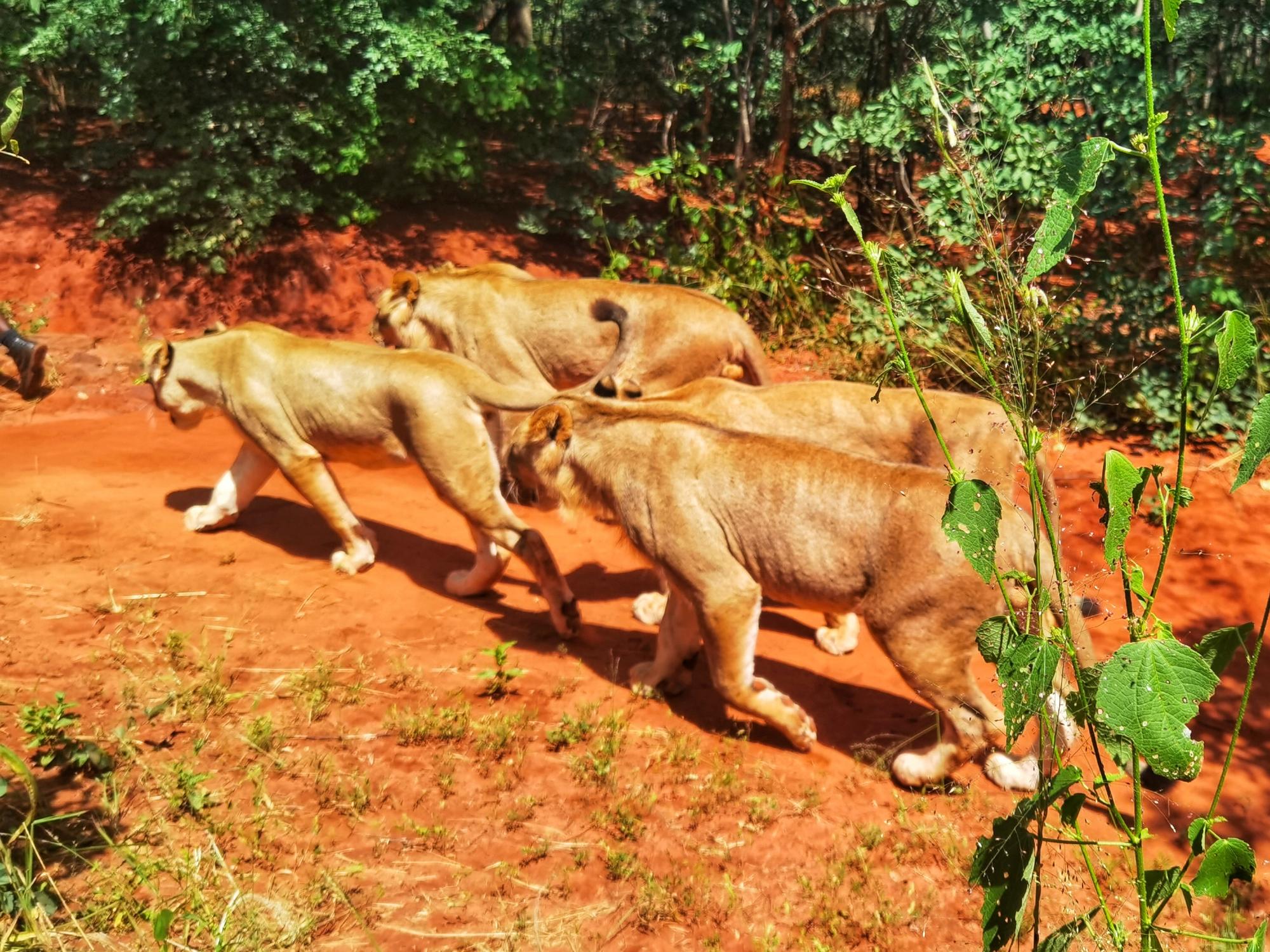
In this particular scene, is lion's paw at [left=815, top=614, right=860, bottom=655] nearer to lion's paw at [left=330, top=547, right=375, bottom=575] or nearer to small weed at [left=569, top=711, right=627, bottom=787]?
small weed at [left=569, top=711, right=627, bottom=787]

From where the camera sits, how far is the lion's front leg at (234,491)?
8.08 metres

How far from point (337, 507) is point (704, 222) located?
Answer: 656 centimetres

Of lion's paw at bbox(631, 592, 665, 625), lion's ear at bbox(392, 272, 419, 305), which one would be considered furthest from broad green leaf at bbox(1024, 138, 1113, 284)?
lion's ear at bbox(392, 272, 419, 305)

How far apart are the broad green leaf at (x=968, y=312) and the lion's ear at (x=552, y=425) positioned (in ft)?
11.7

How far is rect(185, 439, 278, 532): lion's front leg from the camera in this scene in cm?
808

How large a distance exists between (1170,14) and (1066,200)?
0.46m

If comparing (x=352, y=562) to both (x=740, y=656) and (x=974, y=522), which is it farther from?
(x=974, y=522)

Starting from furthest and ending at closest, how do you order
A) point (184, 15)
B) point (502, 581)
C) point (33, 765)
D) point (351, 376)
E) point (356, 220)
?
point (356, 220)
point (184, 15)
point (502, 581)
point (351, 376)
point (33, 765)

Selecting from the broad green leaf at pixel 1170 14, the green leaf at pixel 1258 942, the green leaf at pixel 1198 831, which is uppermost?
the broad green leaf at pixel 1170 14

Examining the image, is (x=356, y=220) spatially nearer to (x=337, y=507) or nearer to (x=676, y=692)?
(x=337, y=507)

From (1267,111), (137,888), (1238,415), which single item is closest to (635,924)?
(137,888)

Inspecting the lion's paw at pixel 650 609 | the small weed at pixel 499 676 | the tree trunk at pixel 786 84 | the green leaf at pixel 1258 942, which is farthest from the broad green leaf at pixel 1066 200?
the tree trunk at pixel 786 84

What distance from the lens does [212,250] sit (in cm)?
1250

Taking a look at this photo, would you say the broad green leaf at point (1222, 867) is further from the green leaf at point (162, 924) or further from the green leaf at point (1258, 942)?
the green leaf at point (162, 924)
